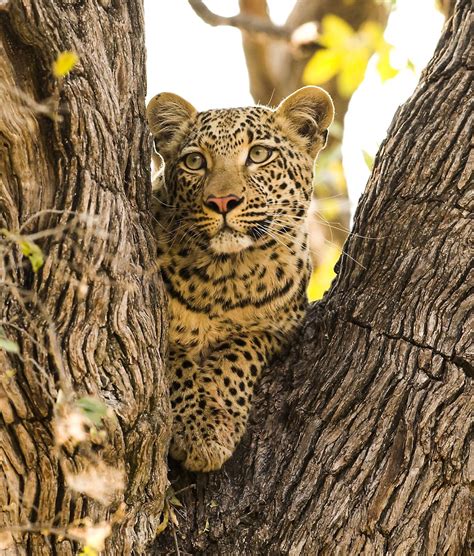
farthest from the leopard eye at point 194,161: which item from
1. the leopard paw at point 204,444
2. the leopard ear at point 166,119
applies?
the leopard paw at point 204,444

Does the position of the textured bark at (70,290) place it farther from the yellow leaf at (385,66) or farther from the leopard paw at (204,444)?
the yellow leaf at (385,66)

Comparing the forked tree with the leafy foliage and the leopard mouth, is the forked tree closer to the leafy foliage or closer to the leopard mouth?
the leopard mouth

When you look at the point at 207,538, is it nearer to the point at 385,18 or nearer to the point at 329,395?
the point at 329,395

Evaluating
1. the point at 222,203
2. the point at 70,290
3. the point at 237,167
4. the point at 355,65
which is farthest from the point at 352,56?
the point at 70,290

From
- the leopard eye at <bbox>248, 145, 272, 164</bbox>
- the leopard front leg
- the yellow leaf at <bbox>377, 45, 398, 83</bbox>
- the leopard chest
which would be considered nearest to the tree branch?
the yellow leaf at <bbox>377, 45, 398, 83</bbox>

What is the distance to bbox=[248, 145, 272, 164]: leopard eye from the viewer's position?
635 centimetres

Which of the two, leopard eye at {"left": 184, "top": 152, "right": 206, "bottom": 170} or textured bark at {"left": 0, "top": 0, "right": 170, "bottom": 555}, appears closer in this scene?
textured bark at {"left": 0, "top": 0, "right": 170, "bottom": 555}

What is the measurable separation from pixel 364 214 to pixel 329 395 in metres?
1.10

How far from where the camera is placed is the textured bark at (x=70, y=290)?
4.09 metres

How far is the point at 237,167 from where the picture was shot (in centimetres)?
622

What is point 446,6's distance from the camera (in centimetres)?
720

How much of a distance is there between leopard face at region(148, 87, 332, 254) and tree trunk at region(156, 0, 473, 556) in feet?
2.05

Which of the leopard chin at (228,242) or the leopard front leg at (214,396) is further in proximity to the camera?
the leopard chin at (228,242)

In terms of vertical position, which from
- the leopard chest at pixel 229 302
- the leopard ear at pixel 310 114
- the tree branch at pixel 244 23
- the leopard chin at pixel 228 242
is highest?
the tree branch at pixel 244 23
